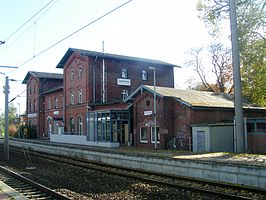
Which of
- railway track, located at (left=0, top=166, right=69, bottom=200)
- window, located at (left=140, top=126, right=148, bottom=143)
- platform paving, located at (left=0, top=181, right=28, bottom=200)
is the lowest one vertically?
railway track, located at (left=0, top=166, right=69, bottom=200)

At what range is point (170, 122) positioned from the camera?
86.4 ft

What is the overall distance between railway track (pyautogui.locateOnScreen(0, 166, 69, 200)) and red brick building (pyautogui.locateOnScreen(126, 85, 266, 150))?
1315 cm

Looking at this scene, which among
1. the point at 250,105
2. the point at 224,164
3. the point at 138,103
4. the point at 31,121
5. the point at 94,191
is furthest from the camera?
the point at 31,121

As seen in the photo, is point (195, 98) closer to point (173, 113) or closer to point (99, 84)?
point (173, 113)

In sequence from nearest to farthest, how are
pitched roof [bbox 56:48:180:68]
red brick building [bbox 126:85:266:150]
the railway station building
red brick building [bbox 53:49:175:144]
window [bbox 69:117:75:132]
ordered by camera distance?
red brick building [bbox 126:85:266:150]
the railway station building
red brick building [bbox 53:49:175:144]
pitched roof [bbox 56:48:180:68]
window [bbox 69:117:75:132]

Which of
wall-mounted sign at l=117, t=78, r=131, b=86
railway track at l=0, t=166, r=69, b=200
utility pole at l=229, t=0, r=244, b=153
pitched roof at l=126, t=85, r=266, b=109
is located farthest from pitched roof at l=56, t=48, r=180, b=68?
railway track at l=0, t=166, r=69, b=200

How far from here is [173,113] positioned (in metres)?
26.4

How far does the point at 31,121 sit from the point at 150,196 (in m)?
50.8

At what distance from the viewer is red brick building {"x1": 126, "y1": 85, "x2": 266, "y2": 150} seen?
82.4 ft

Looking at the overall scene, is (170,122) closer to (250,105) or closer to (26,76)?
(250,105)

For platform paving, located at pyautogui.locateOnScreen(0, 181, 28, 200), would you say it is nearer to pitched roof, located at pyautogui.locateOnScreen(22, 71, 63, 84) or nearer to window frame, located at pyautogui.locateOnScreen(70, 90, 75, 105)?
window frame, located at pyautogui.locateOnScreen(70, 90, 75, 105)

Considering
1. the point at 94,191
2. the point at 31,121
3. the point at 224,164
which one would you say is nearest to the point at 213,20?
the point at 224,164

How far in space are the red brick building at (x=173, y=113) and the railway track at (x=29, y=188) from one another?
1315 centimetres

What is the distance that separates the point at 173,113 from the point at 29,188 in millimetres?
15678
